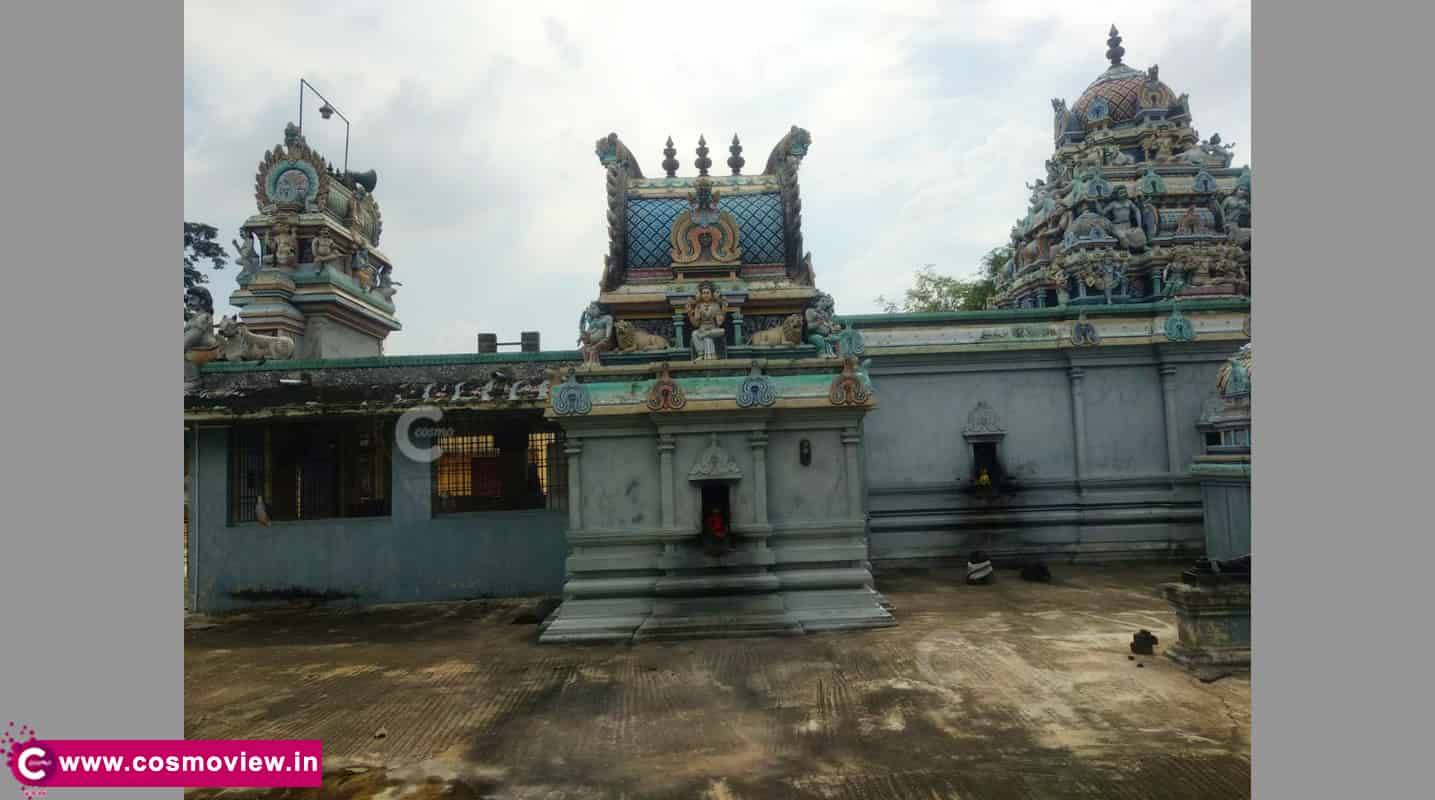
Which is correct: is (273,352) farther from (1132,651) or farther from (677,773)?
(1132,651)

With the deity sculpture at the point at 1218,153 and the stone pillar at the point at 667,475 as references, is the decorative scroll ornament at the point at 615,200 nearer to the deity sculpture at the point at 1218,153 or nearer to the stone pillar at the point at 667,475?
the stone pillar at the point at 667,475

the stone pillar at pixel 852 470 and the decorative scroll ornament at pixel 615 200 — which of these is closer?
the stone pillar at pixel 852 470

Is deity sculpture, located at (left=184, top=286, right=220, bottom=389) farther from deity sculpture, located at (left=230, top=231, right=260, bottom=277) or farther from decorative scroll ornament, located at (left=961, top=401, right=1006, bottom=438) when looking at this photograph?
decorative scroll ornament, located at (left=961, top=401, right=1006, bottom=438)

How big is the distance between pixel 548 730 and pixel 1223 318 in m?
16.8

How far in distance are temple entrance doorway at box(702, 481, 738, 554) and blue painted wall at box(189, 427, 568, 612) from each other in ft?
13.2

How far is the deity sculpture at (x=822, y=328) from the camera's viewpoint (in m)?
12.0

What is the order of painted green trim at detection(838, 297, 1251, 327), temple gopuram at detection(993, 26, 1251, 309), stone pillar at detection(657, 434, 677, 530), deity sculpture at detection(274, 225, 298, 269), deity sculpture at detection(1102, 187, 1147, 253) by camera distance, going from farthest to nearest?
deity sculpture at detection(1102, 187, 1147, 253)
temple gopuram at detection(993, 26, 1251, 309)
deity sculpture at detection(274, 225, 298, 269)
painted green trim at detection(838, 297, 1251, 327)
stone pillar at detection(657, 434, 677, 530)

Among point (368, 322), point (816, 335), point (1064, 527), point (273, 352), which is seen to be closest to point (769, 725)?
point (816, 335)

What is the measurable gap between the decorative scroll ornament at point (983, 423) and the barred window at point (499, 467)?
893cm

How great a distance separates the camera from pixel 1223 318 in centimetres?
1652

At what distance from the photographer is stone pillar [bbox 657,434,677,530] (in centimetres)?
1075

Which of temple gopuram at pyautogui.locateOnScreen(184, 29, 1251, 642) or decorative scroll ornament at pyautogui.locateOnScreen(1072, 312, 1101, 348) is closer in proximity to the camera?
temple gopuram at pyautogui.locateOnScreen(184, 29, 1251, 642)
